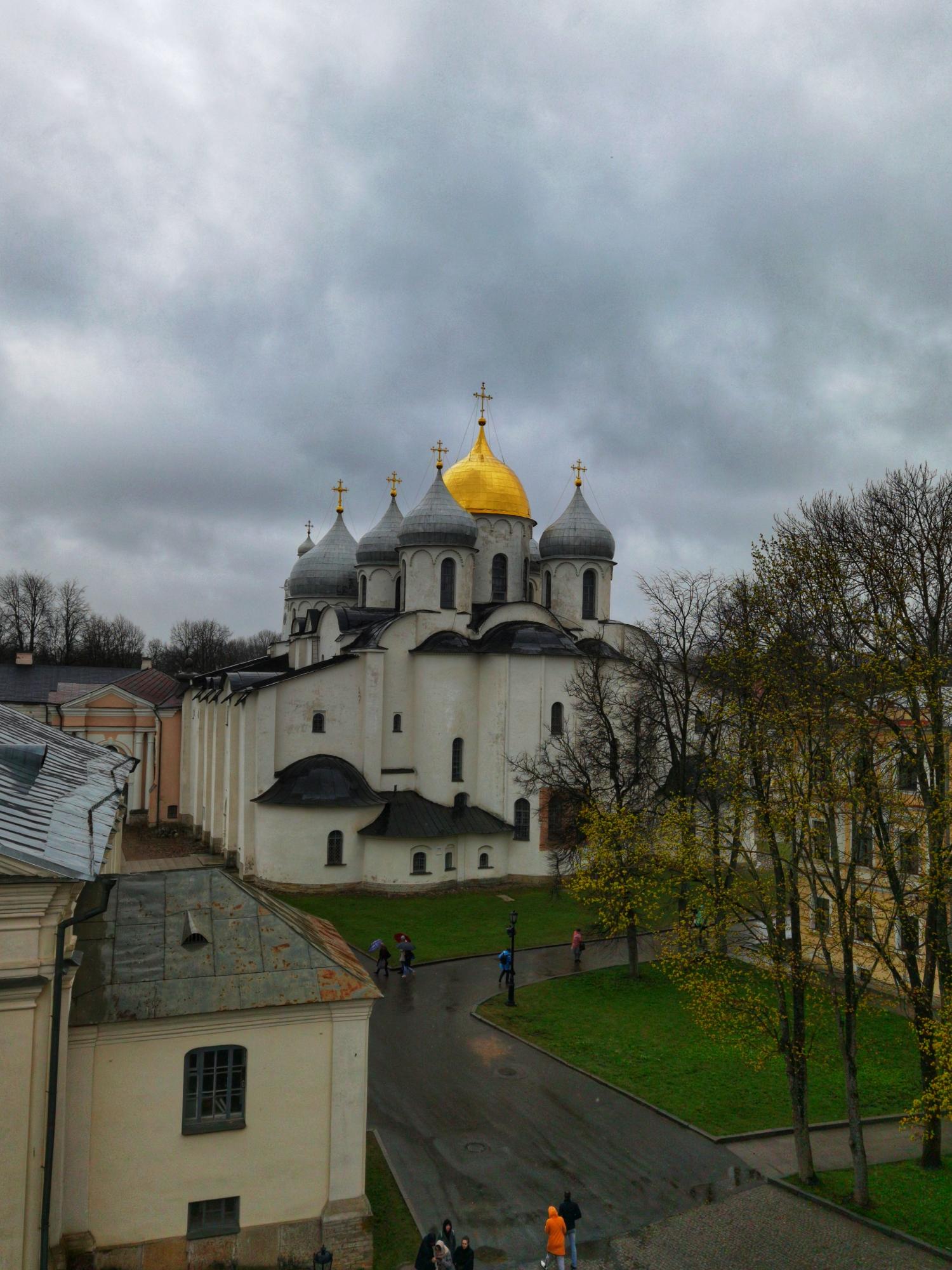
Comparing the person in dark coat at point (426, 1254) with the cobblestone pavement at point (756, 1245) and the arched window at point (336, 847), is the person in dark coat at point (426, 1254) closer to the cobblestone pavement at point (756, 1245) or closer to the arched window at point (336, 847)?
the cobblestone pavement at point (756, 1245)

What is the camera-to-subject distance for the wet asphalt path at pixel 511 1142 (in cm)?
1234

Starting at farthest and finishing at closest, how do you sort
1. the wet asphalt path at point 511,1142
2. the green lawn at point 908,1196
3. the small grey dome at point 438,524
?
the small grey dome at point 438,524, the wet asphalt path at point 511,1142, the green lawn at point 908,1196

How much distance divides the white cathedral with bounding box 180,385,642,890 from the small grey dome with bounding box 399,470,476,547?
5 centimetres

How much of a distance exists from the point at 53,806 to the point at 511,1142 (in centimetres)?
858

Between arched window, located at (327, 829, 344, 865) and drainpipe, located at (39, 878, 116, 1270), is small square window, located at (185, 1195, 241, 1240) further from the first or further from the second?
arched window, located at (327, 829, 344, 865)

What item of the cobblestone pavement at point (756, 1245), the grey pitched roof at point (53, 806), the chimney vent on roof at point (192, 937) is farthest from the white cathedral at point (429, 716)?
the cobblestone pavement at point (756, 1245)

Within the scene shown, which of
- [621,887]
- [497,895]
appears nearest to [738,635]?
[621,887]

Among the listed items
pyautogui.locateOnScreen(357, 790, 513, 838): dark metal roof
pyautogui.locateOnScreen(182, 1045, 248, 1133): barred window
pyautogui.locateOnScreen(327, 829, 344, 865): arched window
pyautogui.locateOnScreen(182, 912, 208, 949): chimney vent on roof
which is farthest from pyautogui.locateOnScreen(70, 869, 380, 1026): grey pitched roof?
pyautogui.locateOnScreen(327, 829, 344, 865): arched window

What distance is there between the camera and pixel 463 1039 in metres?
18.6

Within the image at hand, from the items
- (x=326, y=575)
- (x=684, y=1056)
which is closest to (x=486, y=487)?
(x=326, y=575)

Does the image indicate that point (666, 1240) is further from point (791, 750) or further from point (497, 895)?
point (497, 895)

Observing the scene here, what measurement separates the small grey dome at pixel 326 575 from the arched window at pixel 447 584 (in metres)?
10.3

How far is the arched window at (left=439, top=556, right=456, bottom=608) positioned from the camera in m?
35.3

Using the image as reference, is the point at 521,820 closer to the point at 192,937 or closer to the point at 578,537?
the point at 578,537
